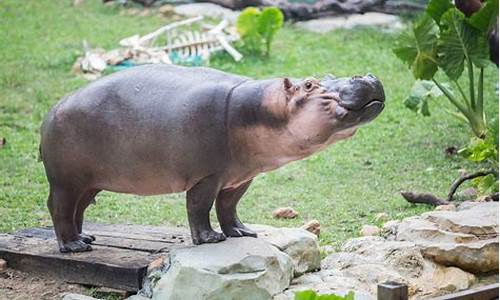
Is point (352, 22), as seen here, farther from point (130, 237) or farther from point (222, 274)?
point (222, 274)

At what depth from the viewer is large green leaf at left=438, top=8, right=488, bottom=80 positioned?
29.3ft

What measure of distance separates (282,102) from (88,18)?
35.3 ft

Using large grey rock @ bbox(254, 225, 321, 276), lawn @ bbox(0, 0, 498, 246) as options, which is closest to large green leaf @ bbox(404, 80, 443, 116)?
lawn @ bbox(0, 0, 498, 246)

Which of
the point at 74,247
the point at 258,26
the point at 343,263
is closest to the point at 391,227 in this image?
the point at 343,263

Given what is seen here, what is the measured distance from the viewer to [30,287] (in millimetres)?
5941

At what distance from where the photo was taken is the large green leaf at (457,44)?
895 cm

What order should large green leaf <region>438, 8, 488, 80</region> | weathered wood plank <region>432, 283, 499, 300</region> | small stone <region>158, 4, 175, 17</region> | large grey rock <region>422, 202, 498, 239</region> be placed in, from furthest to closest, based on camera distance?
small stone <region>158, 4, 175, 17</region>, large green leaf <region>438, 8, 488, 80</region>, large grey rock <region>422, 202, 498, 239</region>, weathered wood plank <region>432, 283, 499, 300</region>

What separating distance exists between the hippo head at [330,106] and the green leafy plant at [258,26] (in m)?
8.14

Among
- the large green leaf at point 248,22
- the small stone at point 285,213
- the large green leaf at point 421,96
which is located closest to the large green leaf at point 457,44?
the large green leaf at point 421,96

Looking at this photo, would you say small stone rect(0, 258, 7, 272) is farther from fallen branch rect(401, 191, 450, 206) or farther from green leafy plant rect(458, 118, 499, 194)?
green leafy plant rect(458, 118, 499, 194)

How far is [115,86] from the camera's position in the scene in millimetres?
5863

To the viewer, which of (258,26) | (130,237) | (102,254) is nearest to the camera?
(102,254)

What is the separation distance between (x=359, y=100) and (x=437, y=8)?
173 inches

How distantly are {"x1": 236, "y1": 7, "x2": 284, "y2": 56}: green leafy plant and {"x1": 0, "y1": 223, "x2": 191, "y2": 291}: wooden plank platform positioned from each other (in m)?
7.11
